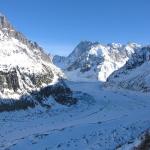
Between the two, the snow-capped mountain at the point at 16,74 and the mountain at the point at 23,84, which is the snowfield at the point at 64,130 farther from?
the snow-capped mountain at the point at 16,74

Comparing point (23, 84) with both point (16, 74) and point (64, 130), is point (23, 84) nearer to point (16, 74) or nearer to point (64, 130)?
point (16, 74)

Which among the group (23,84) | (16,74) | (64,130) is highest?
(16,74)

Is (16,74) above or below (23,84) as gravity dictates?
above

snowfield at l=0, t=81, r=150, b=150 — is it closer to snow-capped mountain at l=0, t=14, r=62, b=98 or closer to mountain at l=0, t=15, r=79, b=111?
mountain at l=0, t=15, r=79, b=111

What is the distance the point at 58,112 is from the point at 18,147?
45.8 metres

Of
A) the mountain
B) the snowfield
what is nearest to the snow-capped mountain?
the mountain

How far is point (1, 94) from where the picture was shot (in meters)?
105

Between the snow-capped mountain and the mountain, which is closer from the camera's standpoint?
the mountain

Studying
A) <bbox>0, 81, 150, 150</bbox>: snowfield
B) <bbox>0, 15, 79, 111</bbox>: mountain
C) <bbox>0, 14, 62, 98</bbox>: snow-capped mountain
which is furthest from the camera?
<bbox>0, 14, 62, 98</bbox>: snow-capped mountain

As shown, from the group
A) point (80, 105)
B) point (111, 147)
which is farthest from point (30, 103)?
point (111, 147)

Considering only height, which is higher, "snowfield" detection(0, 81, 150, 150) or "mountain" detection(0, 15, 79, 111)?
"mountain" detection(0, 15, 79, 111)

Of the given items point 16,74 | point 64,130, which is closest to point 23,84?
point 16,74

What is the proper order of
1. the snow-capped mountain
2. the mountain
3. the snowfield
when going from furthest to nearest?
1. the snow-capped mountain
2. the mountain
3. the snowfield

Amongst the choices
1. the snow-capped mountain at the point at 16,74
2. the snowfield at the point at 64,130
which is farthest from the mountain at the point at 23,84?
the snowfield at the point at 64,130
